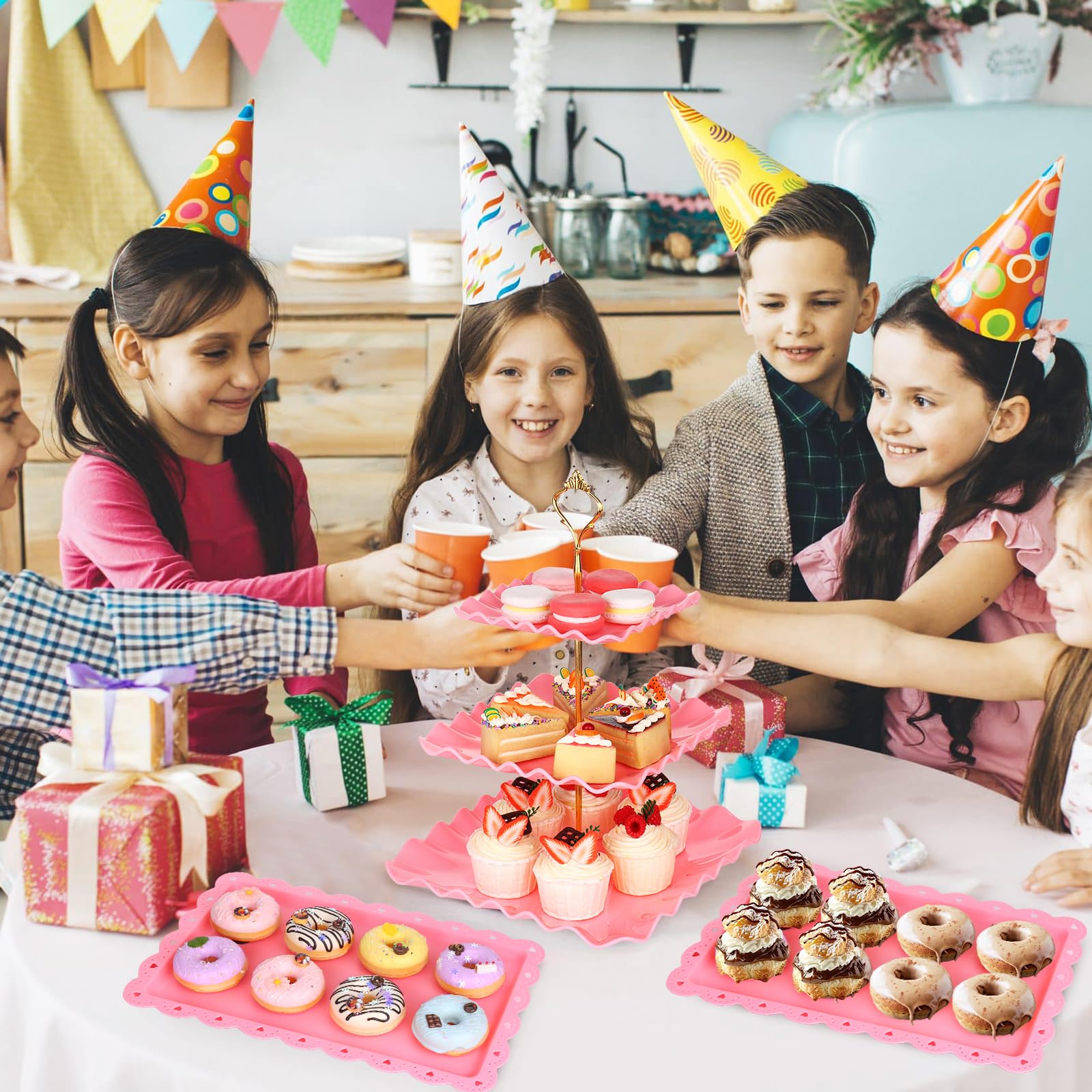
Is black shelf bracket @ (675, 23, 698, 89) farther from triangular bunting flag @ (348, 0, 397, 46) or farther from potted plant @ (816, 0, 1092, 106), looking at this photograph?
triangular bunting flag @ (348, 0, 397, 46)

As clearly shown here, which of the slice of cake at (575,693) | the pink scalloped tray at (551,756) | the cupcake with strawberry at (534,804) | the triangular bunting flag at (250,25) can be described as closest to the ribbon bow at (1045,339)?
the pink scalloped tray at (551,756)

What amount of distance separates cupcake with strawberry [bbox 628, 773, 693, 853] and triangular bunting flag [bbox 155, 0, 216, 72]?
270cm

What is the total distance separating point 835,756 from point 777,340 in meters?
0.67

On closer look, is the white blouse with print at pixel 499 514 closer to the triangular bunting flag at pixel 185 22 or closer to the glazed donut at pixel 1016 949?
the glazed donut at pixel 1016 949

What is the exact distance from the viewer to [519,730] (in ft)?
3.58

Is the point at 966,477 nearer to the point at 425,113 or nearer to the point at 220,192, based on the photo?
the point at 220,192

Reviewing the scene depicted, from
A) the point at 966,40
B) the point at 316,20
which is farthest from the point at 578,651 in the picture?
the point at 316,20

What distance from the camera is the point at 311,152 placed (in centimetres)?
348

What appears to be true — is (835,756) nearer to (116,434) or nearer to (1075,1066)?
(1075,1066)

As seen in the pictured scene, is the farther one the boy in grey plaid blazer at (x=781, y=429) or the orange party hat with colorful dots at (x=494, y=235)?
the boy in grey plaid blazer at (x=781, y=429)

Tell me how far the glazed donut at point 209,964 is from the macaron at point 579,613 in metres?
0.36

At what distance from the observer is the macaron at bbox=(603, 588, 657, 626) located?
1043 mm

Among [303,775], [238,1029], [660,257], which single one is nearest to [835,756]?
[303,775]

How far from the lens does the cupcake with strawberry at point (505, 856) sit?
1093mm
